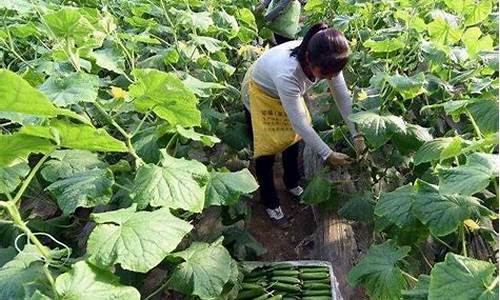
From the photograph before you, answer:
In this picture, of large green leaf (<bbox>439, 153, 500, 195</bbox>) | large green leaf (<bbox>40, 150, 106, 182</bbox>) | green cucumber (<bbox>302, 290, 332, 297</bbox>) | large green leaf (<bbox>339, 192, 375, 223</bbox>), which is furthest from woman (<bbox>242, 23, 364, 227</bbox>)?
large green leaf (<bbox>439, 153, 500, 195</bbox>)

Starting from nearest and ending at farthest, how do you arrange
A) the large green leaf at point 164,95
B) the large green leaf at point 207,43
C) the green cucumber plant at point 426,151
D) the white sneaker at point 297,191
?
the green cucumber plant at point 426,151, the large green leaf at point 164,95, the large green leaf at point 207,43, the white sneaker at point 297,191

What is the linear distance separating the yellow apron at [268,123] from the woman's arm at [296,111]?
10.1 inches

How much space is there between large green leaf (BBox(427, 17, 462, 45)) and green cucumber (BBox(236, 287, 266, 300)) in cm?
180

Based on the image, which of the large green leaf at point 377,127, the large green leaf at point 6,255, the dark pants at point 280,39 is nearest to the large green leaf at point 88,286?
the large green leaf at point 6,255

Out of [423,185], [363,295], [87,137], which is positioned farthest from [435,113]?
[87,137]

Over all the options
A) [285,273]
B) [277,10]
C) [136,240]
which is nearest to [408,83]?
[285,273]

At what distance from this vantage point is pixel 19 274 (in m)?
1.98

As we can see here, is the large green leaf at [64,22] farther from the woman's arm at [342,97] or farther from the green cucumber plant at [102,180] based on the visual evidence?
the woman's arm at [342,97]

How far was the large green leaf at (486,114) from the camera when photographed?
7.63ft

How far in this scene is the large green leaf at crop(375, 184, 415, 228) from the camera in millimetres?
2396

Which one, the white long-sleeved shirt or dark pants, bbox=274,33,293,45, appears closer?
the white long-sleeved shirt

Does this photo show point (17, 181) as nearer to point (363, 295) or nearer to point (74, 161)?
point (74, 161)

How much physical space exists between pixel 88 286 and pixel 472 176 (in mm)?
1197

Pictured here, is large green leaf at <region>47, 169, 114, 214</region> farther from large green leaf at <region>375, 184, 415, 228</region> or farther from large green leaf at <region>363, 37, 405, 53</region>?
large green leaf at <region>363, 37, 405, 53</region>
